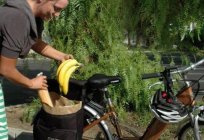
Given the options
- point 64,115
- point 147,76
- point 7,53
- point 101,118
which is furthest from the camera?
point 101,118

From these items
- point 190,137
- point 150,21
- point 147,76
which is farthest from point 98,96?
point 150,21

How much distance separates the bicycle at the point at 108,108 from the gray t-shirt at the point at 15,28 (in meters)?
0.98

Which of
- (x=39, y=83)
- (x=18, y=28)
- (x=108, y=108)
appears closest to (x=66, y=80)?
(x=39, y=83)

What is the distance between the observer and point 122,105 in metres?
6.31

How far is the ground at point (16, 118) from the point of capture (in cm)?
611

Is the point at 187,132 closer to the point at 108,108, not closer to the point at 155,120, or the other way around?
the point at 155,120

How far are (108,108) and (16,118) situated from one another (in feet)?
8.28

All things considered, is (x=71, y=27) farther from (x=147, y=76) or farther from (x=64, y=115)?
(x=64, y=115)

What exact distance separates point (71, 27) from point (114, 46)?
1.96 feet

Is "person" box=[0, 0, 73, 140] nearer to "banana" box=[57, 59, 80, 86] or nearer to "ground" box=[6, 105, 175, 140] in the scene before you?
"banana" box=[57, 59, 80, 86]

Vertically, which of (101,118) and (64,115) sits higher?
(64,115)

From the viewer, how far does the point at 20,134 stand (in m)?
5.57

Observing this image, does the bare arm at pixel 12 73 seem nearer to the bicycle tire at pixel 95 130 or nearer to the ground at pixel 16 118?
the bicycle tire at pixel 95 130

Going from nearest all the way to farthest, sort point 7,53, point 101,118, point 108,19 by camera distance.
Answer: point 7,53, point 101,118, point 108,19
